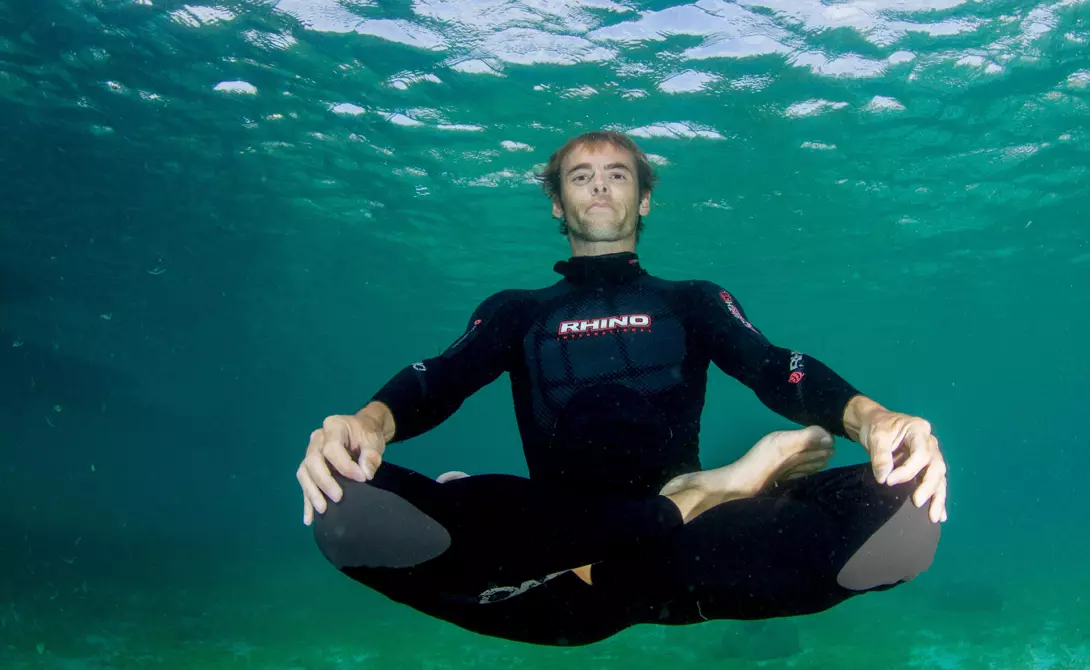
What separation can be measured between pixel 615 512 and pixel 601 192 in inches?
99.5

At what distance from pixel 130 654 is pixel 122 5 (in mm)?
13035

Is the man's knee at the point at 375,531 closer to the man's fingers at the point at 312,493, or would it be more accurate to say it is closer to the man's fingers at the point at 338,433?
the man's fingers at the point at 312,493

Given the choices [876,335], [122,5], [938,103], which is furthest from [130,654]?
[876,335]

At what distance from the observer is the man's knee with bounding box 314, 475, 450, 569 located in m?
2.36

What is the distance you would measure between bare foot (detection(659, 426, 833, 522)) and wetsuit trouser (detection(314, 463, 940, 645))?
0.26 meters

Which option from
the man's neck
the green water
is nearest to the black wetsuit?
the man's neck

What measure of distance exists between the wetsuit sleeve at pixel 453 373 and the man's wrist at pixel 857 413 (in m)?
1.90

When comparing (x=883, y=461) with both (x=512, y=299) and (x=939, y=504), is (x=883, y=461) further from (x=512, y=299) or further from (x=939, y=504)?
(x=512, y=299)

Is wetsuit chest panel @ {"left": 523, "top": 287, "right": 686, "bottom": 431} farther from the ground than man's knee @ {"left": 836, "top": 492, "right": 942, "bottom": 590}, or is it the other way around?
wetsuit chest panel @ {"left": 523, "top": 287, "right": 686, "bottom": 431}

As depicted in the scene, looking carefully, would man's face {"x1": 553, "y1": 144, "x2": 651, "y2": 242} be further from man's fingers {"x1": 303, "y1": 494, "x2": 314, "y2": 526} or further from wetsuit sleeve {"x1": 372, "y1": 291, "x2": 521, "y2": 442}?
man's fingers {"x1": 303, "y1": 494, "x2": 314, "y2": 526}

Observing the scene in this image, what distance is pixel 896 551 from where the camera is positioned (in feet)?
8.13

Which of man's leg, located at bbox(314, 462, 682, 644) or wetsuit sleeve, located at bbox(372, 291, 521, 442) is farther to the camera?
wetsuit sleeve, located at bbox(372, 291, 521, 442)

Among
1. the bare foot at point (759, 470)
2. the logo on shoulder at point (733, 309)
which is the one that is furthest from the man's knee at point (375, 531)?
the logo on shoulder at point (733, 309)

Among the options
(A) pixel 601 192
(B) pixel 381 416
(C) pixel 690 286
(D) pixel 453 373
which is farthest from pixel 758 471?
(A) pixel 601 192
